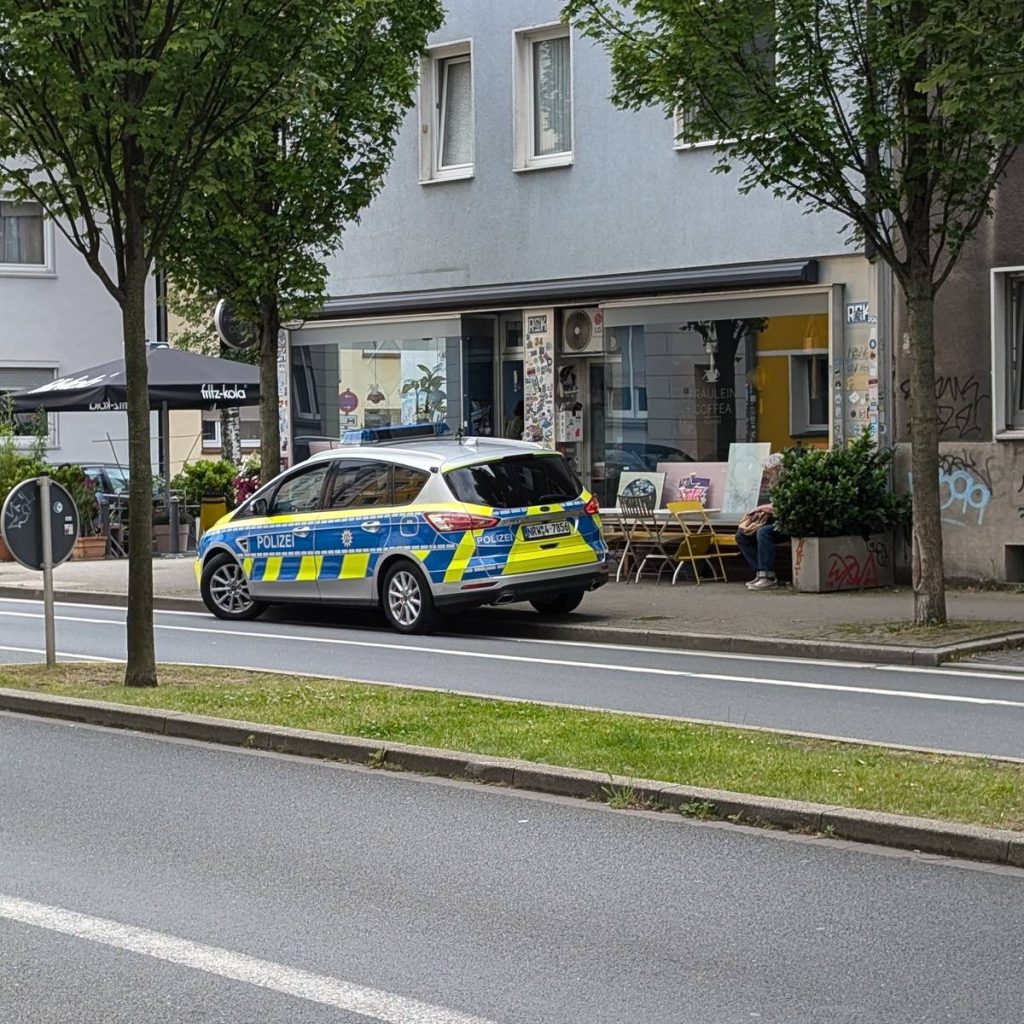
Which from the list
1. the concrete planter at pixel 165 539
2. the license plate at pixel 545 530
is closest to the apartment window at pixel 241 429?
the concrete planter at pixel 165 539

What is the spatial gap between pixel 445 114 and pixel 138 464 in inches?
525

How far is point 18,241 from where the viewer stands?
133 feet

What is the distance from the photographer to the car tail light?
55.1 ft

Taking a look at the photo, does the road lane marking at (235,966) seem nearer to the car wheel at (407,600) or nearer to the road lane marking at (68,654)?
the road lane marking at (68,654)

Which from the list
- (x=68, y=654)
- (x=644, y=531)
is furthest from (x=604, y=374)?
(x=68, y=654)

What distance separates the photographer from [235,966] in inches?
235

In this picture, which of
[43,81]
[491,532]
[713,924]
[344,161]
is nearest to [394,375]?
[344,161]

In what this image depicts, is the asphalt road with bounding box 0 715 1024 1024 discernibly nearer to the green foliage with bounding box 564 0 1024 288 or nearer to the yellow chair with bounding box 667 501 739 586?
the green foliage with bounding box 564 0 1024 288

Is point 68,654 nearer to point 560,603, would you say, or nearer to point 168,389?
point 560,603

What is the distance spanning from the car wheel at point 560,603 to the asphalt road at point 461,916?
8814 mm

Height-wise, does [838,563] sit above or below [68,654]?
above

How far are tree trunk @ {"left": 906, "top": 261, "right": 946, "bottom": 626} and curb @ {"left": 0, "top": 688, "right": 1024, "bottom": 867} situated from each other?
22.3 ft

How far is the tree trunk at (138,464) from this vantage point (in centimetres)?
1248

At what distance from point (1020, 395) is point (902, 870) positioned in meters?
13.0
